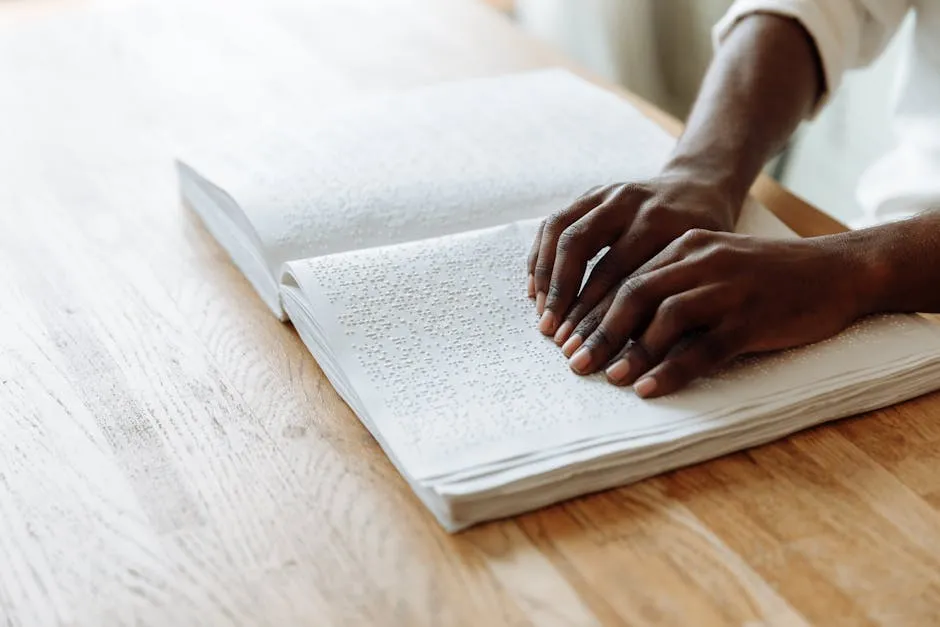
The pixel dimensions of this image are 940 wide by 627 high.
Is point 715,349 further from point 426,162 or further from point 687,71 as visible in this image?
point 687,71

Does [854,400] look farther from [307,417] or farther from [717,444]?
[307,417]

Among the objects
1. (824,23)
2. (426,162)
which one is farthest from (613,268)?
(824,23)

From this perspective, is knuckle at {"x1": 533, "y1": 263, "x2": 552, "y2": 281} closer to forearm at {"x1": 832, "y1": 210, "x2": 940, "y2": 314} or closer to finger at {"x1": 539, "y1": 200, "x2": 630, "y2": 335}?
finger at {"x1": 539, "y1": 200, "x2": 630, "y2": 335}

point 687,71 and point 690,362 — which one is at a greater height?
point 690,362

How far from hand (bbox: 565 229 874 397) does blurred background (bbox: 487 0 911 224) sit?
1004mm

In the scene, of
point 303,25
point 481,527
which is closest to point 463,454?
point 481,527

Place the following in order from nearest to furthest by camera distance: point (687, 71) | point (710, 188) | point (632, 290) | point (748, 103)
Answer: point (632, 290) < point (710, 188) < point (748, 103) < point (687, 71)

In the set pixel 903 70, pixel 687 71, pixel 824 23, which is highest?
pixel 824 23

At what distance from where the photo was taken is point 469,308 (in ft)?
2.70

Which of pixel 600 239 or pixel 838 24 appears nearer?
pixel 600 239

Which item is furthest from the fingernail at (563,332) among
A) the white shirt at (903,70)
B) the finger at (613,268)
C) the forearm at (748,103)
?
the white shirt at (903,70)

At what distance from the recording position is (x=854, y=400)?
30.5 inches

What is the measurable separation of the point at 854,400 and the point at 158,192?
25.2 inches

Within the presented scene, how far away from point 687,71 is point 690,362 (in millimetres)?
1447
